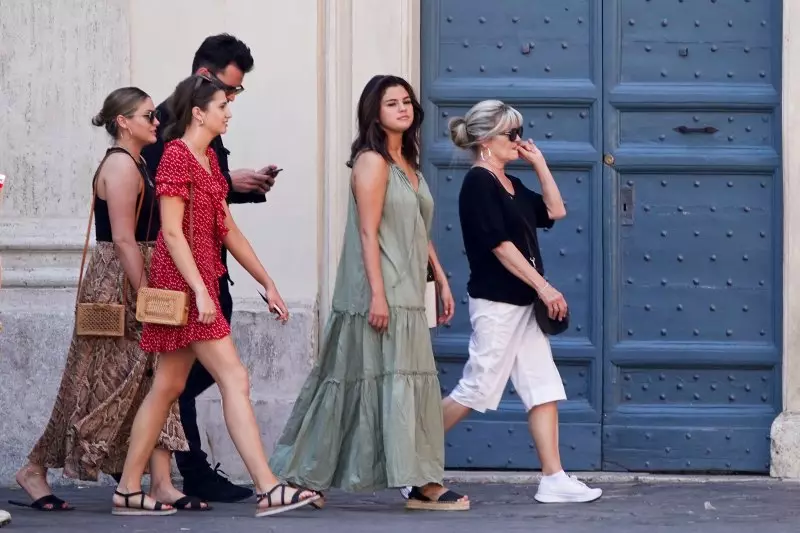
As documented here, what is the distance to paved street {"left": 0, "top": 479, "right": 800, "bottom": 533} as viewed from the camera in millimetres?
6570

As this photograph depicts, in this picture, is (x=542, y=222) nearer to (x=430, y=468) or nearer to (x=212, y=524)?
(x=430, y=468)

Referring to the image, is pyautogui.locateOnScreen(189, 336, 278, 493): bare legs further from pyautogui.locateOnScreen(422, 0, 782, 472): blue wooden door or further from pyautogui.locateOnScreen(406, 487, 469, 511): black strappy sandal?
pyautogui.locateOnScreen(422, 0, 782, 472): blue wooden door

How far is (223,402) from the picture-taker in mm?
6645

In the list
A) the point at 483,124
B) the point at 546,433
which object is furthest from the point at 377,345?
the point at 483,124

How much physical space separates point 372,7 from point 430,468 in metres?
2.55

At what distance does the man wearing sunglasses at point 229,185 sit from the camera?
23.8 ft

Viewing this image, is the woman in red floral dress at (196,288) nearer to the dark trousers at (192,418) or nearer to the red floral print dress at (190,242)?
the red floral print dress at (190,242)

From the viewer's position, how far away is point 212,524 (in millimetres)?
6656

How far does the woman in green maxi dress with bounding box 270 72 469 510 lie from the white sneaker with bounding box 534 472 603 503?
1.37 ft

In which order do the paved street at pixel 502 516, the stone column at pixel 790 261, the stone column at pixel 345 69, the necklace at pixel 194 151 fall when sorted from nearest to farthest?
the paved street at pixel 502 516 → the necklace at pixel 194 151 → the stone column at pixel 790 261 → the stone column at pixel 345 69

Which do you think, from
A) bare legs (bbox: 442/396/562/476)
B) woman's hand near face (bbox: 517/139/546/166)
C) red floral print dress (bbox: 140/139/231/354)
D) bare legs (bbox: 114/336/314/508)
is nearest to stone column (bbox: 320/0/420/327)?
woman's hand near face (bbox: 517/139/546/166)

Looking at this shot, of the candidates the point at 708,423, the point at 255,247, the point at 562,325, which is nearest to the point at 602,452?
the point at 708,423

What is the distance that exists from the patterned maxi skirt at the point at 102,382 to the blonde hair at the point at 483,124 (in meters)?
1.39

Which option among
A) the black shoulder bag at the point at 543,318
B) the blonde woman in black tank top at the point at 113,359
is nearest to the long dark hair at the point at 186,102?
the blonde woman in black tank top at the point at 113,359
